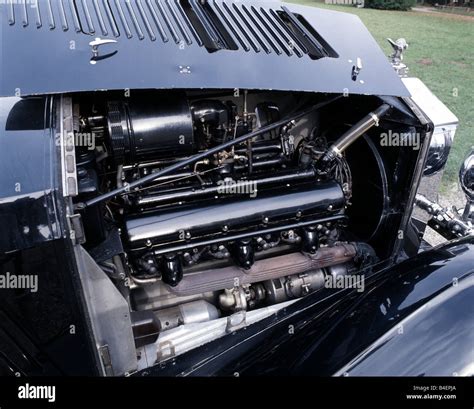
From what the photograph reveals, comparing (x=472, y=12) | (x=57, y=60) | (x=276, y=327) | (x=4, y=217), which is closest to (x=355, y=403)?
(x=276, y=327)

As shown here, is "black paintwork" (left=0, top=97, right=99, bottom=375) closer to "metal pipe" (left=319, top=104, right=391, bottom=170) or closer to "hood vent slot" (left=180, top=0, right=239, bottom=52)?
"hood vent slot" (left=180, top=0, right=239, bottom=52)

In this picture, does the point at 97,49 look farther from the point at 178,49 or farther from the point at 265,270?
the point at 265,270

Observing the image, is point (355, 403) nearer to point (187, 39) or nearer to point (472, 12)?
point (187, 39)

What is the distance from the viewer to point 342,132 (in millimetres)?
2363

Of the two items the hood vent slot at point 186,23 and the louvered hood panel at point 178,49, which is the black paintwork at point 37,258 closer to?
the louvered hood panel at point 178,49

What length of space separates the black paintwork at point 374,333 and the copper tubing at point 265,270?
0.20 meters

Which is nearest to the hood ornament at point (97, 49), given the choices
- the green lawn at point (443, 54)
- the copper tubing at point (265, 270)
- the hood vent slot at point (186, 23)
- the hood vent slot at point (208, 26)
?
the hood vent slot at point (186, 23)

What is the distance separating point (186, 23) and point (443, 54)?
10.4 m

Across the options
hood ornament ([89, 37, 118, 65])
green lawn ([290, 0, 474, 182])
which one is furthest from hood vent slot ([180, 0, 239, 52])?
green lawn ([290, 0, 474, 182])

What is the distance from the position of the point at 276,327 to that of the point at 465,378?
710 mm

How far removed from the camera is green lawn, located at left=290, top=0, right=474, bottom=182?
6.28m

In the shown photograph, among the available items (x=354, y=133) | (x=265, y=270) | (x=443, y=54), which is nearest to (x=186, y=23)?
(x=354, y=133)

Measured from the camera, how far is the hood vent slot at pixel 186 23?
1.79 m

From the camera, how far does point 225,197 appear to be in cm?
194
